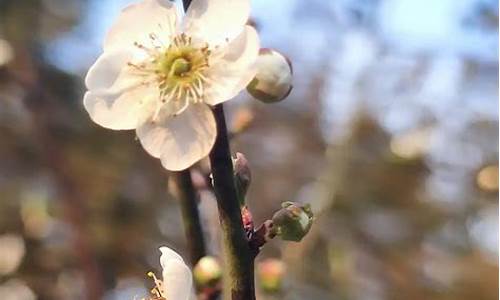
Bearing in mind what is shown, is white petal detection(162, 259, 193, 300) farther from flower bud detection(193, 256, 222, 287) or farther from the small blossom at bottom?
flower bud detection(193, 256, 222, 287)

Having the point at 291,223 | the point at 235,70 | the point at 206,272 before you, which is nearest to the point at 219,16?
the point at 235,70

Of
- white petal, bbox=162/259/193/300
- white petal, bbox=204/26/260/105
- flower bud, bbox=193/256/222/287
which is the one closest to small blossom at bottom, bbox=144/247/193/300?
white petal, bbox=162/259/193/300

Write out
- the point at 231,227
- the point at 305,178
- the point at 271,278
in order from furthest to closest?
1. the point at 305,178
2. the point at 271,278
3. the point at 231,227

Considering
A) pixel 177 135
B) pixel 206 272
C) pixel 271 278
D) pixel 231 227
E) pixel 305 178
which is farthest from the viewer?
pixel 305 178

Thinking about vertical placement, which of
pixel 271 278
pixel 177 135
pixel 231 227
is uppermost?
pixel 271 278

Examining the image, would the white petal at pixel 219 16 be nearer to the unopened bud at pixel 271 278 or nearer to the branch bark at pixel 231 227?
the branch bark at pixel 231 227

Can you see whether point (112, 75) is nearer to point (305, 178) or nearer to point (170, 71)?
point (170, 71)

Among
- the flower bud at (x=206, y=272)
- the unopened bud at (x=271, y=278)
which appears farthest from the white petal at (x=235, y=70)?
the unopened bud at (x=271, y=278)
